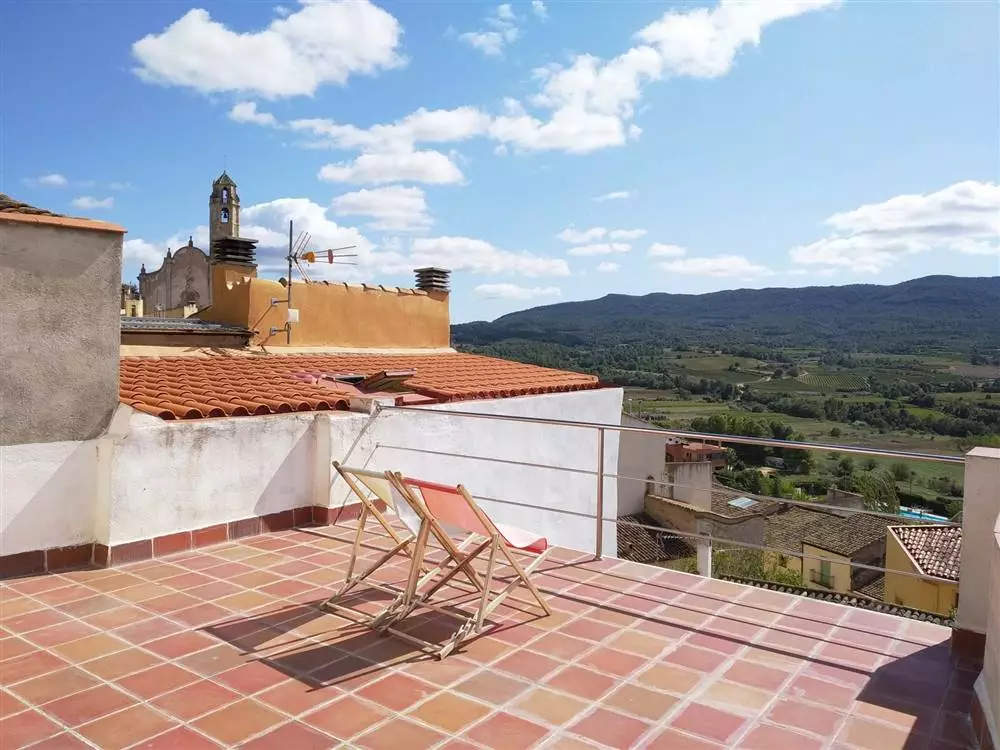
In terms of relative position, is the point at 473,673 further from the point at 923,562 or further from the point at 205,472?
the point at 923,562

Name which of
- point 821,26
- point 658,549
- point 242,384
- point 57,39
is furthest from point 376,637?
point 658,549

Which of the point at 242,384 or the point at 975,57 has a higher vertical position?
the point at 975,57

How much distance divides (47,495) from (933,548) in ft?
72.1

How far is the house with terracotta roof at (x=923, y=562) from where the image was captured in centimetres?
1941

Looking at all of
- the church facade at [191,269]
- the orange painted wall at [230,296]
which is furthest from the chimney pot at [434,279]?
the church facade at [191,269]

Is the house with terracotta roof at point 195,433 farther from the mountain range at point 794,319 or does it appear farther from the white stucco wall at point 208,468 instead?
the mountain range at point 794,319

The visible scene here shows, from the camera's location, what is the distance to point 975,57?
13.1 meters

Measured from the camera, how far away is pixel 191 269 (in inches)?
1566

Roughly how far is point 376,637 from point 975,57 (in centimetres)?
1500

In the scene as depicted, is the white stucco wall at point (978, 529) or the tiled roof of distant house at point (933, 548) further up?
the white stucco wall at point (978, 529)

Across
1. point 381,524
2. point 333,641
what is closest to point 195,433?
point 381,524

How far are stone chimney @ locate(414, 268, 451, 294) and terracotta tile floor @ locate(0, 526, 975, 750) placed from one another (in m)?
9.64

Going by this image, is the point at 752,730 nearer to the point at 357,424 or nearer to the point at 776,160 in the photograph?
the point at 357,424

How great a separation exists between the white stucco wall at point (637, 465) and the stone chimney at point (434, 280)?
16062mm
